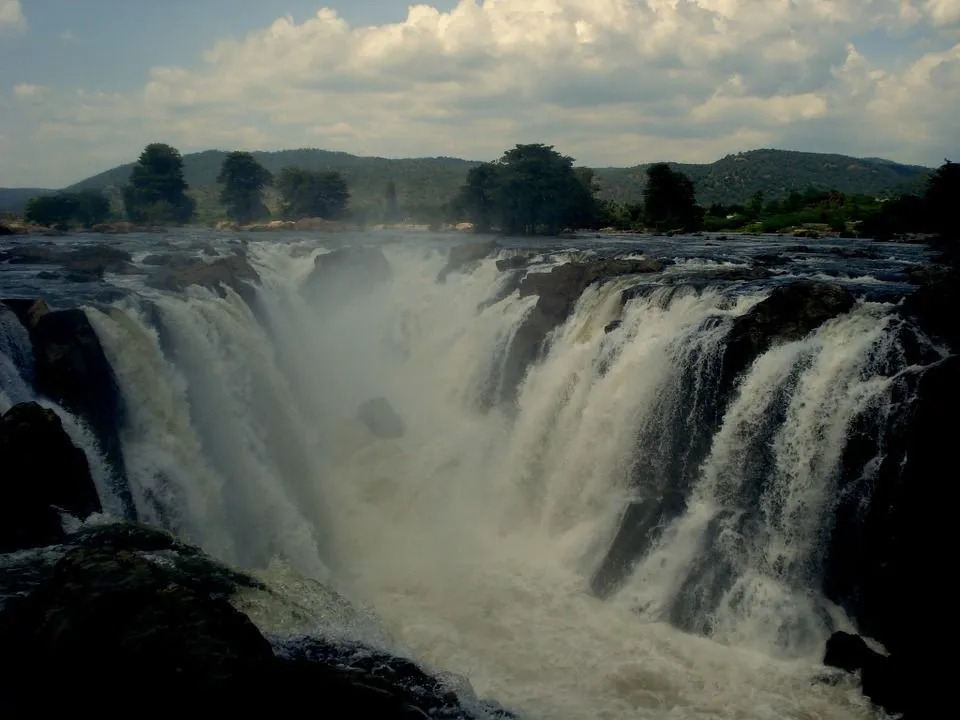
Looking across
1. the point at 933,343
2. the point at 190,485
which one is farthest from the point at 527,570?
the point at 933,343

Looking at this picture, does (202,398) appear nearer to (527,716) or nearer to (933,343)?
(527,716)

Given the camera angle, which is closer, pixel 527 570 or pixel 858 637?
pixel 858 637

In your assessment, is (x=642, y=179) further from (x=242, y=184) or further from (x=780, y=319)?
(x=780, y=319)

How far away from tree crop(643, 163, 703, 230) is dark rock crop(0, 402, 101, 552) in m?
42.2

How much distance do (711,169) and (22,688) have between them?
13461 cm

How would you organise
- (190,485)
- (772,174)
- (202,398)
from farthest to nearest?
(772,174) → (202,398) → (190,485)

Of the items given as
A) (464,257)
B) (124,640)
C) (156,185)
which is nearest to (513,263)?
(464,257)

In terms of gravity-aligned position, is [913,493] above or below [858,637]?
above

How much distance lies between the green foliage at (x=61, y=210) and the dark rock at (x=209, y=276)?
115 feet

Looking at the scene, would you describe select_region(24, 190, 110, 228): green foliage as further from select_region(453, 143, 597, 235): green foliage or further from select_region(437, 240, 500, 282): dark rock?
select_region(437, 240, 500, 282): dark rock

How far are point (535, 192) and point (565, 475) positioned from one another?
3927 cm

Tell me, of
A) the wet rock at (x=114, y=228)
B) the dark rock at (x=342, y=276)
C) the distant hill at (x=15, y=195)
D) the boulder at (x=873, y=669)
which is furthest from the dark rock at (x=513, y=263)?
the distant hill at (x=15, y=195)

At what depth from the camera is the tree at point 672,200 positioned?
159 ft

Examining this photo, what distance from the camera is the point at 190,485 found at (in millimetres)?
14164
